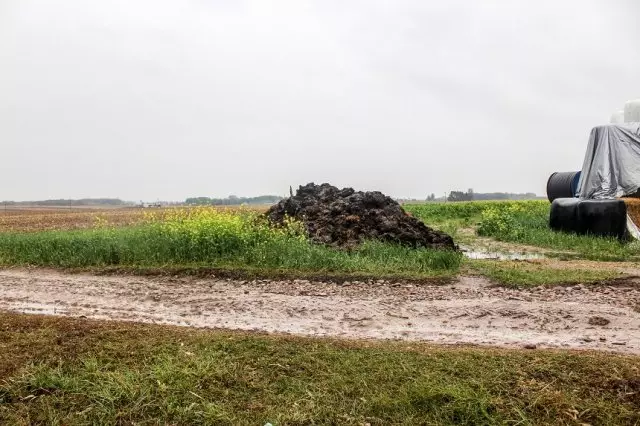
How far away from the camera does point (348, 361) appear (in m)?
4.20

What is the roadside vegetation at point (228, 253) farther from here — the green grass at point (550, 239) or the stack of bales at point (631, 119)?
the stack of bales at point (631, 119)

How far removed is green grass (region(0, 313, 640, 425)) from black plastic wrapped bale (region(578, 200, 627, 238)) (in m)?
10.1

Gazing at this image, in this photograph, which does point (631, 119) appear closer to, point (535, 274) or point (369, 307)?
point (535, 274)

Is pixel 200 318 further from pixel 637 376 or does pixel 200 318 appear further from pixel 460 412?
pixel 637 376

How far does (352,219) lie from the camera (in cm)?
1216

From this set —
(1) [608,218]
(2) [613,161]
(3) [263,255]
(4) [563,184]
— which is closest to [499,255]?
(1) [608,218]

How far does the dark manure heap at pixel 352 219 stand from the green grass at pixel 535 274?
76.5 inches

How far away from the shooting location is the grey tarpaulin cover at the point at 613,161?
51.6ft

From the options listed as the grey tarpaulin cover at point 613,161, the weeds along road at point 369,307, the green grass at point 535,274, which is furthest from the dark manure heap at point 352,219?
the grey tarpaulin cover at point 613,161

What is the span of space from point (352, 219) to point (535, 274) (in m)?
4.54

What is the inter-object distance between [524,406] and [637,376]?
0.95 m

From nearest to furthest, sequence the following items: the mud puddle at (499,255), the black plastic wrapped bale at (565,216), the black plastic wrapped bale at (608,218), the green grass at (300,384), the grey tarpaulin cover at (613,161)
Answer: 1. the green grass at (300,384)
2. the mud puddle at (499,255)
3. the black plastic wrapped bale at (608,218)
4. the black plastic wrapped bale at (565,216)
5. the grey tarpaulin cover at (613,161)

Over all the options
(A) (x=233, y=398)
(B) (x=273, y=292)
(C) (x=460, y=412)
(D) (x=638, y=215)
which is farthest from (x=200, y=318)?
(D) (x=638, y=215)

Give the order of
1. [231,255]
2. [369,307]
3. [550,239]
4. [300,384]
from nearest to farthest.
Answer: [300,384]
[369,307]
[231,255]
[550,239]
